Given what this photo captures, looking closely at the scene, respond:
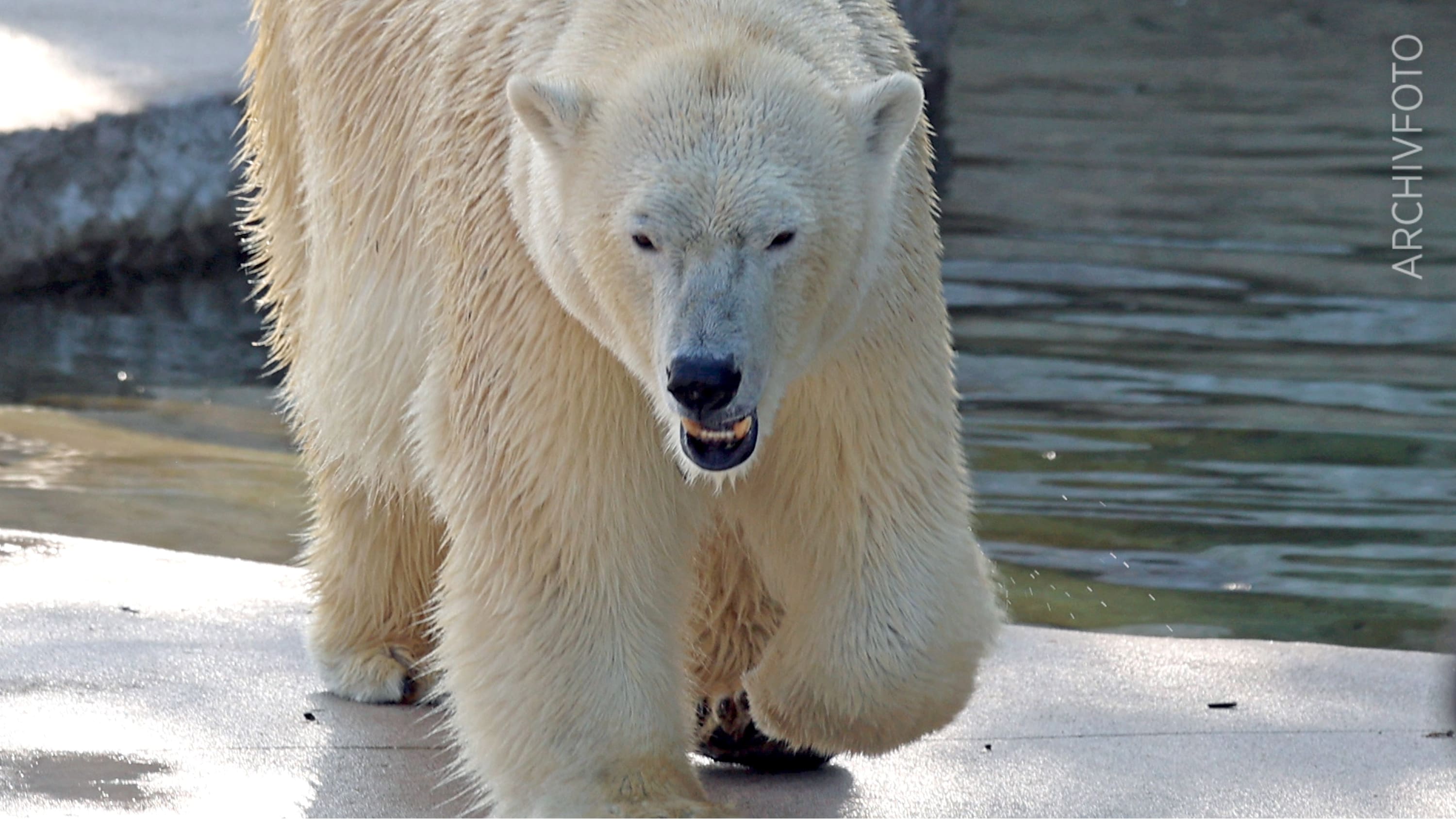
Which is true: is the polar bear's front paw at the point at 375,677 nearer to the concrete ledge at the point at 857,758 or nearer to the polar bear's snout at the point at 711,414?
the concrete ledge at the point at 857,758

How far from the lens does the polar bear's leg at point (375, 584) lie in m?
4.19

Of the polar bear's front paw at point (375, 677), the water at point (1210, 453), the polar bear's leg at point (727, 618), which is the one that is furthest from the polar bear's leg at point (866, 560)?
the water at point (1210, 453)

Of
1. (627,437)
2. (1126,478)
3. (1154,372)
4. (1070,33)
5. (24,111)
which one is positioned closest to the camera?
(627,437)

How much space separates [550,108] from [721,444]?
58 centimetres

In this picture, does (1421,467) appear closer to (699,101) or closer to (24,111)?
(699,101)

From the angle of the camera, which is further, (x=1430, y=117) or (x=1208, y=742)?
(x=1430, y=117)

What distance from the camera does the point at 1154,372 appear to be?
319 inches

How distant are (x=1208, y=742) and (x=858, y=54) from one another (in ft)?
4.91

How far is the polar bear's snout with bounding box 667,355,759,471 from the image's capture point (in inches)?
108

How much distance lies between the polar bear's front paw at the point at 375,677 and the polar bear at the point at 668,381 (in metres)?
0.51

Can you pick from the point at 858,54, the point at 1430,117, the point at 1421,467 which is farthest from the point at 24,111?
the point at 1430,117

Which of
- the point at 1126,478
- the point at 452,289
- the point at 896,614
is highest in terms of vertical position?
the point at 452,289

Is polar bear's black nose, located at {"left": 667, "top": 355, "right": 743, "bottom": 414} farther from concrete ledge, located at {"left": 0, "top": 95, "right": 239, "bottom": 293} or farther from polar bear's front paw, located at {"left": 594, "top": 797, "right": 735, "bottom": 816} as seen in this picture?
concrete ledge, located at {"left": 0, "top": 95, "right": 239, "bottom": 293}

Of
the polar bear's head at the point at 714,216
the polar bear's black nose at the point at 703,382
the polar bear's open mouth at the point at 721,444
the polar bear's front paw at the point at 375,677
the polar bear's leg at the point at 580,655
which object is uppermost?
the polar bear's head at the point at 714,216
